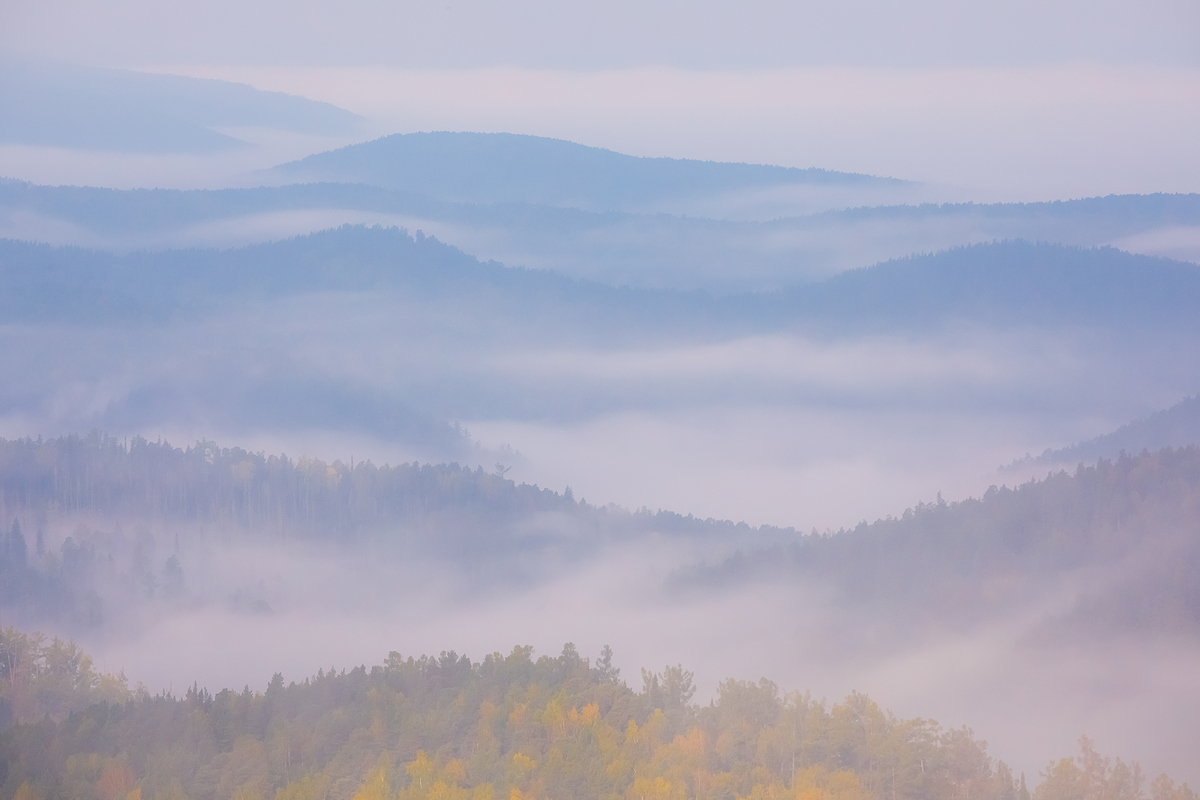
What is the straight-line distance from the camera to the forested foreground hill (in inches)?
1265

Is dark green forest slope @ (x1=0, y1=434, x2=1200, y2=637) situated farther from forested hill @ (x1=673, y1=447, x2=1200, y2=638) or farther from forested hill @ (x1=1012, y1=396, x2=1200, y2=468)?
forested hill @ (x1=1012, y1=396, x2=1200, y2=468)

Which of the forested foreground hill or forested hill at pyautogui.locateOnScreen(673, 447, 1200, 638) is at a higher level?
forested hill at pyautogui.locateOnScreen(673, 447, 1200, 638)

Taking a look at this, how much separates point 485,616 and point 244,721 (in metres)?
46.3

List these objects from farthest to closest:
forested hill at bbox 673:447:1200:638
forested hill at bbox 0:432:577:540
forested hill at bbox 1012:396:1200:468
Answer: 1. forested hill at bbox 1012:396:1200:468
2. forested hill at bbox 0:432:577:540
3. forested hill at bbox 673:447:1200:638

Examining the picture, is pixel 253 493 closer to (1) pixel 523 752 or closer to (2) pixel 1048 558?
(2) pixel 1048 558

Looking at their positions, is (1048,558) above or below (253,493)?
below

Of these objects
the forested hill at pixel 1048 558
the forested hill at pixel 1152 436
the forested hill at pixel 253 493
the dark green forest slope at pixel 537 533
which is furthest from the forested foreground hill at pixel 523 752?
the forested hill at pixel 1152 436

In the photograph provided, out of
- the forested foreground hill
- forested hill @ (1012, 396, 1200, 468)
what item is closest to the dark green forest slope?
forested hill @ (1012, 396, 1200, 468)

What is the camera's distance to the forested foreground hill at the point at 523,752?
1265 inches

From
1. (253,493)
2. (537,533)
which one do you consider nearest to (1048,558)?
(537,533)

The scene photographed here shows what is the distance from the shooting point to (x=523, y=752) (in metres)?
33.6

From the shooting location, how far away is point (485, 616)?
3307 inches

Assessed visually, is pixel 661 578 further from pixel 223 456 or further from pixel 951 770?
pixel 951 770

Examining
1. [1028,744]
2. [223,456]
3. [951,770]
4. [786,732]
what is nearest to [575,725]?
[786,732]
